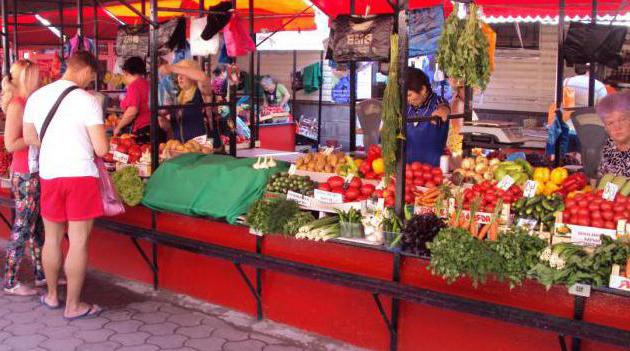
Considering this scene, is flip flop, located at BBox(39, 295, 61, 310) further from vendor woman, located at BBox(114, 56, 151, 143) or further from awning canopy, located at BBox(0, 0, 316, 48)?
awning canopy, located at BBox(0, 0, 316, 48)

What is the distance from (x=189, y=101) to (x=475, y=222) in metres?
3.97

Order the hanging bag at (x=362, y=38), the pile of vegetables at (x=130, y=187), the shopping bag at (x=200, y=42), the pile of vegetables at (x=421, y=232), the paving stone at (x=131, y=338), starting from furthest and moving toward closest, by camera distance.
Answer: the shopping bag at (x=200, y=42) < the pile of vegetables at (x=130, y=187) < the hanging bag at (x=362, y=38) < the paving stone at (x=131, y=338) < the pile of vegetables at (x=421, y=232)

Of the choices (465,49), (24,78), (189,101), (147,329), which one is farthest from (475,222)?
(24,78)

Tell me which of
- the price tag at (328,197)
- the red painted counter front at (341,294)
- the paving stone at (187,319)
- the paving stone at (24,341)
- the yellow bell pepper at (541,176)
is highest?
Answer: the yellow bell pepper at (541,176)

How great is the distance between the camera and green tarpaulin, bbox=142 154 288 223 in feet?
18.9

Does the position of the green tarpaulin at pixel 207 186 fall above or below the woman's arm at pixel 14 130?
below

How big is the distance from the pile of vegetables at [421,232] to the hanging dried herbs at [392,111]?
461mm

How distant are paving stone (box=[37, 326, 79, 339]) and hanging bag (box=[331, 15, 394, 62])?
3010 millimetres

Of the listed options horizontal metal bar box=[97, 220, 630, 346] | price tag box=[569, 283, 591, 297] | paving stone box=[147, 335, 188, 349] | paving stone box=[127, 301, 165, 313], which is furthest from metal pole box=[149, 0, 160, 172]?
price tag box=[569, 283, 591, 297]

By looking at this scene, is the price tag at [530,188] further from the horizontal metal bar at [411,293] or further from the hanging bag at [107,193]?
the hanging bag at [107,193]

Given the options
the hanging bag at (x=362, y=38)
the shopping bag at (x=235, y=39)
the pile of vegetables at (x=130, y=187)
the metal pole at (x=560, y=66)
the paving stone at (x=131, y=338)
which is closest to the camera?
the paving stone at (x=131, y=338)

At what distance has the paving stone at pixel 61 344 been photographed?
5.16m

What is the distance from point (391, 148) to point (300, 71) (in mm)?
12584

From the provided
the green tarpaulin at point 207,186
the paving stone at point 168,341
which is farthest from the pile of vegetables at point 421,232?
the paving stone at point 168,341
